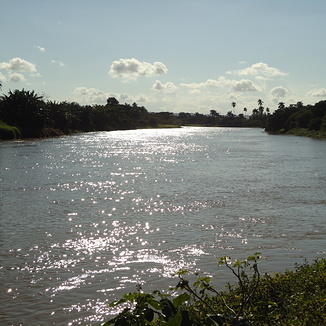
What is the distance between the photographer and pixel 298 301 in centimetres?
814

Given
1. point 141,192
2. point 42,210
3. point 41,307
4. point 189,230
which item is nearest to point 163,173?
point 141,192

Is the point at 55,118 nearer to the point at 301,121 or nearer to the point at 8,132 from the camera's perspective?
the point at 8,132

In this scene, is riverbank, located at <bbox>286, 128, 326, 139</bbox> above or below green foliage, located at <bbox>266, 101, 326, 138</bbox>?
below

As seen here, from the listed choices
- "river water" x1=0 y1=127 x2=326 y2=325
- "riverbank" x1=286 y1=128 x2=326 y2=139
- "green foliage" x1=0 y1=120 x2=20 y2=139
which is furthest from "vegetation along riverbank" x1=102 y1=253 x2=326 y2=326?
"riverbank" x1=286 y1=128 x2=326 y2=139

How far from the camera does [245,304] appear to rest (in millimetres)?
5512

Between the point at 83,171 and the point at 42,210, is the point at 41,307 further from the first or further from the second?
the point at 83,171

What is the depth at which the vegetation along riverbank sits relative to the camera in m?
4.79

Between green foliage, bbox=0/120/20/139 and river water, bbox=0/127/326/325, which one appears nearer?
river water, bbox=0/127/326/325

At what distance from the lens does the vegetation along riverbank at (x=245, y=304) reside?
479 cm

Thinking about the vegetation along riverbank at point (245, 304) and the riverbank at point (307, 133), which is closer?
the vegetation along riverbank at point (245, 304)

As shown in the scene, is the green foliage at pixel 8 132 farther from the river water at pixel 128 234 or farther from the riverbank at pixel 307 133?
the riverbank at pixel 307 133

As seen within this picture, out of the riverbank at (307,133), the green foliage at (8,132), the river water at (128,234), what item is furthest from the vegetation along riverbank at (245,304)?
the riverbank at (307,133)

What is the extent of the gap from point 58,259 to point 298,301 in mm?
7606

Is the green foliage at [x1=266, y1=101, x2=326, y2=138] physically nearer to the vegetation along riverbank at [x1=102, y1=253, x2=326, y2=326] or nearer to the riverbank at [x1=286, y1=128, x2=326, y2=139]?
the riverbank at [x1=286, y1=128, x2=326, y2=139]
